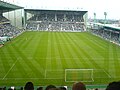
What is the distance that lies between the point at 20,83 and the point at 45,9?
92.2m

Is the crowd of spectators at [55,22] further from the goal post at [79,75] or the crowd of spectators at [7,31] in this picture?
the goal post at [79,75]

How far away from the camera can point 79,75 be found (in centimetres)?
2542

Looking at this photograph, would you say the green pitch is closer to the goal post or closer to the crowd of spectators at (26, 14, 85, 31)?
the goal post

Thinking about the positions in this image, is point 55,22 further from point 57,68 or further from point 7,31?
point 57,68

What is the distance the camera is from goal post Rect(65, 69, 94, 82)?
24453 millimetres

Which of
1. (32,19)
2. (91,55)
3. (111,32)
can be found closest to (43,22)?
(32,19)

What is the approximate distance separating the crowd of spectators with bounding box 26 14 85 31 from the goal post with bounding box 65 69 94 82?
239ft

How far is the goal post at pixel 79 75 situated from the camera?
24453mm

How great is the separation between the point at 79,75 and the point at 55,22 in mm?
87237

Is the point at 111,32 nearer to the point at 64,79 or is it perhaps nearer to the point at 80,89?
the point at 64,79

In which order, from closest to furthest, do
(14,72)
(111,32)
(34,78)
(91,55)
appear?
(34,78), (14,72), (91,55), (111,32)

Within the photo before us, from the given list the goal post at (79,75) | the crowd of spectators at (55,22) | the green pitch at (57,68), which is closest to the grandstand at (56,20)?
the crowd of spectators at (55,22)

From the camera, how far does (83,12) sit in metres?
117

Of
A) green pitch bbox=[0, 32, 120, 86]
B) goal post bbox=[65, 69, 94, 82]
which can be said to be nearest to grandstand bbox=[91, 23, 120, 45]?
green pitch bbox=[0, 32, 120, 86]
